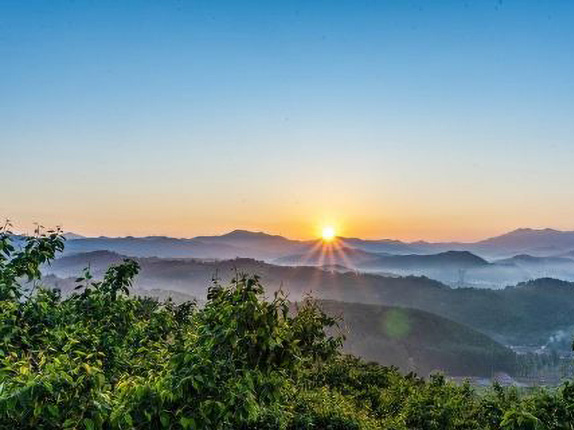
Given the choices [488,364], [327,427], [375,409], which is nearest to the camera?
[327,427]

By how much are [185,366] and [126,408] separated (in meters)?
0.93

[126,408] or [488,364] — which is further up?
[126,408]

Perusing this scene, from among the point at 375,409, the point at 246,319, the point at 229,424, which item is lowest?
the point at 375,409

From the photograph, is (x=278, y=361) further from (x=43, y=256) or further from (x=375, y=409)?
(x=375, y=409)

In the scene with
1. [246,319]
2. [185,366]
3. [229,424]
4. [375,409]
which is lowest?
[375,409]

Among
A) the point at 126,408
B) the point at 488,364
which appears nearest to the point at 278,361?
the point at 126,408

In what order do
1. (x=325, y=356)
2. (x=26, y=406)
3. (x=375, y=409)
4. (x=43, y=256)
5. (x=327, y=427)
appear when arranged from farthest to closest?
(x=375, y=409) → (x=325, y=356) → (x=327, y=427) → (x=43, y=256) → (x=26, y=406)

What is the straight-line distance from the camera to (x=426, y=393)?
2009 centimetres

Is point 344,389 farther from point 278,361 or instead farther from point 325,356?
point 278,361

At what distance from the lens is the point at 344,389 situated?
25.5 m

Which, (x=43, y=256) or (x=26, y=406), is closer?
(x=26, y=406)

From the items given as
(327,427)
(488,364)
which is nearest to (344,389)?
(327,427)

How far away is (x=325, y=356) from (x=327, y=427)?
3088 millimetres

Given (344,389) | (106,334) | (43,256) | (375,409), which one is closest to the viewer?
(106,334)
